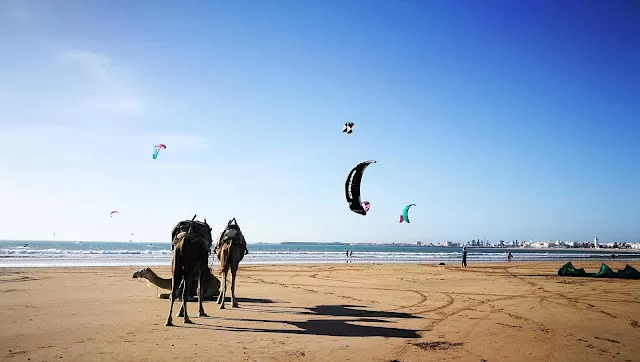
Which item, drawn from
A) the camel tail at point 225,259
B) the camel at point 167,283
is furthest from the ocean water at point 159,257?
the camel tail at point 225,259

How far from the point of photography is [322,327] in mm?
9453

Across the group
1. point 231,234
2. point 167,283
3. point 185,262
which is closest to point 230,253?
point 231,234

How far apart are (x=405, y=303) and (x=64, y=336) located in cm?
985

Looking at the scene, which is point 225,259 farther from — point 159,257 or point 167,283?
point 159,257

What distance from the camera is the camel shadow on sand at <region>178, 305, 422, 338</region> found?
8.85 metres

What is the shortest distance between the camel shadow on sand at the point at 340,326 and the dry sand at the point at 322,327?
0.03 m

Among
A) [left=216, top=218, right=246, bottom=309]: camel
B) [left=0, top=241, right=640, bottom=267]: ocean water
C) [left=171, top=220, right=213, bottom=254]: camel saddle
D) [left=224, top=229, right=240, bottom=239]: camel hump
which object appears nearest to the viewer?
[left=171, top=220, right=213, bottom=254]: camel saddle

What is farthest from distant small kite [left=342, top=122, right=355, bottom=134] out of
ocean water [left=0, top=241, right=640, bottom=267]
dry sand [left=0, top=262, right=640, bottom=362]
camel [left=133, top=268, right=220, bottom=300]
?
ocean water [left=0, top=241, right=640, bottom=267]

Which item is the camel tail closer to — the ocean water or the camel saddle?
the camel saddle

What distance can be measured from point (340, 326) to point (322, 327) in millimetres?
468

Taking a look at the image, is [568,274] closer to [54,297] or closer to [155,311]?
[155,311]

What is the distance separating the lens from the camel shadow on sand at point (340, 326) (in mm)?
8852

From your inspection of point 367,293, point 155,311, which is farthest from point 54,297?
point 367,293

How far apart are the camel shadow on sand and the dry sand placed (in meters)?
0.03
